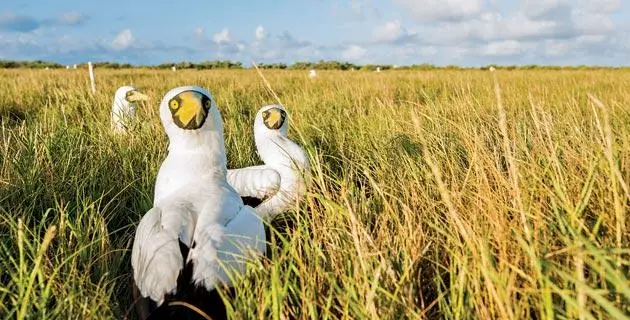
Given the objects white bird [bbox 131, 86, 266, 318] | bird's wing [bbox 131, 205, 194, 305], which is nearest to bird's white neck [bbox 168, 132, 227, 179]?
white bird [bbox 131, 86, 266, 318]

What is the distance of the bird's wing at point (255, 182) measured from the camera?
2871mm

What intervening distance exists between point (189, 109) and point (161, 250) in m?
0.62

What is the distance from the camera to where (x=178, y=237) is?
164 centimetres

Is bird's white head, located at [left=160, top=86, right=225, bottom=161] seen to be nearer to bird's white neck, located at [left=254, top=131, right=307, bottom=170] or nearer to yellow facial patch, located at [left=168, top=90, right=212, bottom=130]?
yellow facial patch, located at [left=168, top=90, right=212, bottom=130]

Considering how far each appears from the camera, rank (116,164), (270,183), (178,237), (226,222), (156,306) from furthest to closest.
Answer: (116,164) < (270,183) < (226,222) < (178,237) < (156,306)

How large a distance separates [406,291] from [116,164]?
7.88 feet

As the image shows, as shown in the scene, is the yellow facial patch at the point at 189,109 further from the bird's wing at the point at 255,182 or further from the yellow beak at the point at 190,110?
the bird's wing at the point at 255,182

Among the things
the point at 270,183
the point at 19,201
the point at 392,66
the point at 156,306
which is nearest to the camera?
the point at 156,306

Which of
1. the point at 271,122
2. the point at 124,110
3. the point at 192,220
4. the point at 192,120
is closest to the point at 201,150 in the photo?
the point at 192,120

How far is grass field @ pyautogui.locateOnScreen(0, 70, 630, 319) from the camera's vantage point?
4.34 ft

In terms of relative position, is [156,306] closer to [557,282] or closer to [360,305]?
[360,305]

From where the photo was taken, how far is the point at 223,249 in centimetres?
161

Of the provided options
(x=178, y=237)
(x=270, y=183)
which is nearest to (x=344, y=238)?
(x=178, y=237)

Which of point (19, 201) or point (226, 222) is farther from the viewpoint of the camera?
point (19, 201)
